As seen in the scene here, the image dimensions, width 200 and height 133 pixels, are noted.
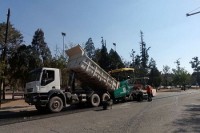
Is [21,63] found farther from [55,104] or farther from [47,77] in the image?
[55,104]

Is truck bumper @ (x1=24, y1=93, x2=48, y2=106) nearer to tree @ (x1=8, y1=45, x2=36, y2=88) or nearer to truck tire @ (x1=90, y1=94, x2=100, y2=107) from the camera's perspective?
truck tire @ (x1=90, y1=94, x2=100, y2=107)

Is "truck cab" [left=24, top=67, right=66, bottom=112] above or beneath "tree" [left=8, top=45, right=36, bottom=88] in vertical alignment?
beneath

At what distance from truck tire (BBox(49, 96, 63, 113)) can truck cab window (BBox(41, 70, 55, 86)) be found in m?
1.09

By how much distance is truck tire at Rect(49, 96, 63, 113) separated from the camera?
1895 centimetres

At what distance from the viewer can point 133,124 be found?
1309cm

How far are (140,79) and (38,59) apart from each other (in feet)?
44.2

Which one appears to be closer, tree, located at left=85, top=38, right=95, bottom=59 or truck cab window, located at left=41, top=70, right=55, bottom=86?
truck cab window, located at left=41, top=70, right=55, bottom=86

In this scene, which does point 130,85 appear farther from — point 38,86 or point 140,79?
point 38,86

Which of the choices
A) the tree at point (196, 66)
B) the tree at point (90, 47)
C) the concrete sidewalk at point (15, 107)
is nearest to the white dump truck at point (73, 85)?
the concrete sidewalk at point (15, 107)

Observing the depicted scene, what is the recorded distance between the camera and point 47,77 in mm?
19188

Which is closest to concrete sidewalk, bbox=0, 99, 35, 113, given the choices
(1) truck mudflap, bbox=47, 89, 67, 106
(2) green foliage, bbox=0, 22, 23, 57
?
(1) truck mudflap, bbox=47, 89, 67, 106

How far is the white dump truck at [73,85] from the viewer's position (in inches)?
744

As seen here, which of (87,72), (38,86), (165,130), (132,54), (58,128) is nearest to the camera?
(165,130)

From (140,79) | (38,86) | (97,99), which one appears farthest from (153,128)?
(140,79)
